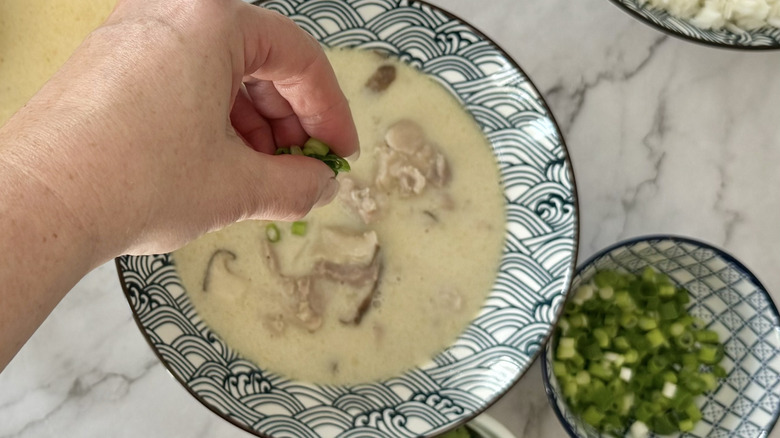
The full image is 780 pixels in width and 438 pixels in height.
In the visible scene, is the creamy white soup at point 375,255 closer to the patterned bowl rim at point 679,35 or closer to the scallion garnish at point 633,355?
the scallion garnish at point 633,355

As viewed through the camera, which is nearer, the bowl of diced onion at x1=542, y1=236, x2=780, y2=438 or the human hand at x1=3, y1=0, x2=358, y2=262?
the human hand at x1=3, y1=0, x2=358, y2=262

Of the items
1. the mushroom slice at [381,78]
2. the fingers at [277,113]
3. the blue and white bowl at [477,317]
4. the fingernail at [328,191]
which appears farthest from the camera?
the mushroom slice at [381,78]

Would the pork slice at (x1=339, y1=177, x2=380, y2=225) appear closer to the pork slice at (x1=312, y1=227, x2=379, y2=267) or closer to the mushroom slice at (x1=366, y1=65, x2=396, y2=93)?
the pork slice at (x1=312, y1=227, x2=379, y2=267)

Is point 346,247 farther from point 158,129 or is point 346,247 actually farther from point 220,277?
point 158,129

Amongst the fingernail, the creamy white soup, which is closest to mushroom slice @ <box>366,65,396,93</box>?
the creamy white soup

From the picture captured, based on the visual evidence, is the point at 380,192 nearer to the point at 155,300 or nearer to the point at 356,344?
the point at 356,344

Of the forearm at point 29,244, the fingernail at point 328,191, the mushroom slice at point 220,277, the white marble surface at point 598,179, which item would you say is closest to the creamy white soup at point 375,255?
the mushroom slice at point 220,277

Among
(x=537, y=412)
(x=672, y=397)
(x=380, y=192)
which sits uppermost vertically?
(x=380, y=192)

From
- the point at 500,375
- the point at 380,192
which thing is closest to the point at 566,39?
the point at 380,192
